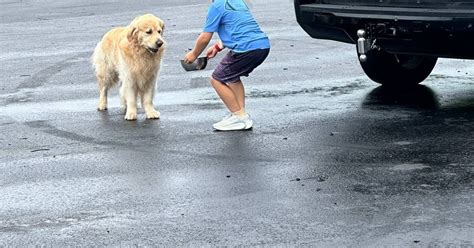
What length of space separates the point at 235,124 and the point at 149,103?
3.67 feet

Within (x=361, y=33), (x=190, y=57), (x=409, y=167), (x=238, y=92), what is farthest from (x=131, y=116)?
(x=409, y=167)

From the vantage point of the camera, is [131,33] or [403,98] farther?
[403,98]

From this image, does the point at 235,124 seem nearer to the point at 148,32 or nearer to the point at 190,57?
the point at 190,57

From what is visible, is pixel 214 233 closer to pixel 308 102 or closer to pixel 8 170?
pixel 8 170

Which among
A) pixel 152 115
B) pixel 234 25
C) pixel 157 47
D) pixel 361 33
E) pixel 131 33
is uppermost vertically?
pixel 234 25

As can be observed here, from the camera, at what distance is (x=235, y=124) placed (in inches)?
358

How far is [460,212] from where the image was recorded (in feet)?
20.7

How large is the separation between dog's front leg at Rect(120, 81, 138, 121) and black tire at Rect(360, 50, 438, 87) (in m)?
2.21

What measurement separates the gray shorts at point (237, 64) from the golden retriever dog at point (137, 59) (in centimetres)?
75

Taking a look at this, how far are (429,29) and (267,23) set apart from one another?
26.9 feet

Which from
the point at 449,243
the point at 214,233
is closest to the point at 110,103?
the point at 214,233

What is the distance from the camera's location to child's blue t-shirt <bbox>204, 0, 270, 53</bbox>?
29.8 ft

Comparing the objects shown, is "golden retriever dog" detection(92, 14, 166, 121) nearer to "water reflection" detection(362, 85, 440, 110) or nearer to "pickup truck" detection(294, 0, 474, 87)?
"pickup truck" detection(294, 0, 474, 87)

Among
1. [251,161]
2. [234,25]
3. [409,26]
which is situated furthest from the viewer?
[234,25]
